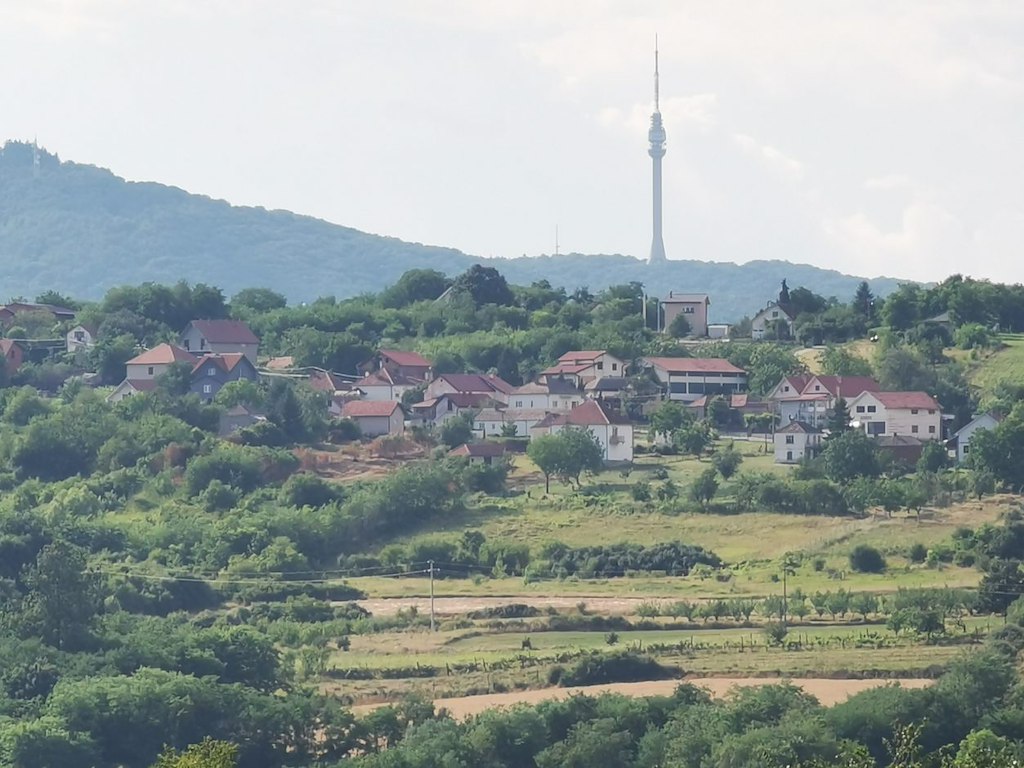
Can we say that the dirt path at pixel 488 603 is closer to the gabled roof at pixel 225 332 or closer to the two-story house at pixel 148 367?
the two-story house at pixel 148 367

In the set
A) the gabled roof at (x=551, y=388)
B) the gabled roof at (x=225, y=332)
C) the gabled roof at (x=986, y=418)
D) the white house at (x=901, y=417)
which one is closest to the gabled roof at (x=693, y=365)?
the gabled roof at (x=551, y=388)

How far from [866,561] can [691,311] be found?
34755 mm

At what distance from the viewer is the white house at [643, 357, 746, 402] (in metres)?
77.9

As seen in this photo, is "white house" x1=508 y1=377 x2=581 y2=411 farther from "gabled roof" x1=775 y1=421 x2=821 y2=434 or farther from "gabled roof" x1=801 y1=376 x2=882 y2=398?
"gabled roof" x1=775 y1=421 x2=821 y2=434

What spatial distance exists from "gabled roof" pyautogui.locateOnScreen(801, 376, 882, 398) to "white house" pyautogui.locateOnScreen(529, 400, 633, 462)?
18.4 feet

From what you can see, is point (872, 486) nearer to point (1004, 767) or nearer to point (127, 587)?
point (127, 587)

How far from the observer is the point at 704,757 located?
39.6 meters

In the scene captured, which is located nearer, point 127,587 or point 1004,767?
point 1004,767

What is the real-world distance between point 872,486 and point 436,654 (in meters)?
14.9

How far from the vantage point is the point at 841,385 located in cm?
7300

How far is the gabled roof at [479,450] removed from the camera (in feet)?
228

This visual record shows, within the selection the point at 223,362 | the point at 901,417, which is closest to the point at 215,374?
the point at 223,362

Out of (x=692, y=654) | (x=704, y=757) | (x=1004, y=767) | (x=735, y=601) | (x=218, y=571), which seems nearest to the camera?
(x=1004, y=767)

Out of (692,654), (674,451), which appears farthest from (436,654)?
(674,451)
